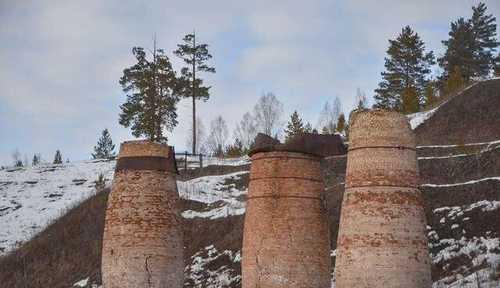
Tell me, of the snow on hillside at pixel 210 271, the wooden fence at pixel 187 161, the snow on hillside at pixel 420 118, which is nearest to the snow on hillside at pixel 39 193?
the wooden fence at pixel 187 161

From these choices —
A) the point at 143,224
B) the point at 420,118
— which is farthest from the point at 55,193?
the point at 143,224

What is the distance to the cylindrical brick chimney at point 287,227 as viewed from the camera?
14.9 meters

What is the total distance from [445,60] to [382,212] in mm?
40706

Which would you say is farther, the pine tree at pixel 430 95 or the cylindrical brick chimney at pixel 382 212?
the pine tree at pixel 430 95

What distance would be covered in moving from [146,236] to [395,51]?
3548 centimetres

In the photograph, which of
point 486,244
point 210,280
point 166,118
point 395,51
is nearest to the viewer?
point 486,244

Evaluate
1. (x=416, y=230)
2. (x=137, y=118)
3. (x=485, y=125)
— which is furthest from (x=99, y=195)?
(x=416, y=230)

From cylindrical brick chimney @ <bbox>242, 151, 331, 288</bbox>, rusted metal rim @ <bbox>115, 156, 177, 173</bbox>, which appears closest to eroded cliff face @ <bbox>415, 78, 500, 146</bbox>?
cylindrical brick chimney @ <bbox>242, 151, 331, 288</bbox>

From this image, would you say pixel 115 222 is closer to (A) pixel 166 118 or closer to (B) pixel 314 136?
(B) pixel 314 136

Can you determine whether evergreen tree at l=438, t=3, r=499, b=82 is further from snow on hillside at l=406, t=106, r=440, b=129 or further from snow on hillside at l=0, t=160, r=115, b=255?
snow on hillside at l=0, t=160, r=115, b=255

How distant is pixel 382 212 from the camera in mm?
12164

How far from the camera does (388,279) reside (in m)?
11.8

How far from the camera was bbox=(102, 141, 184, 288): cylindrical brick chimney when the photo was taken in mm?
15219

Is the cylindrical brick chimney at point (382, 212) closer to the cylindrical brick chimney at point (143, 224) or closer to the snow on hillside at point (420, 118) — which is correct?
the cylindrical brick chimney at point (143, 224)
